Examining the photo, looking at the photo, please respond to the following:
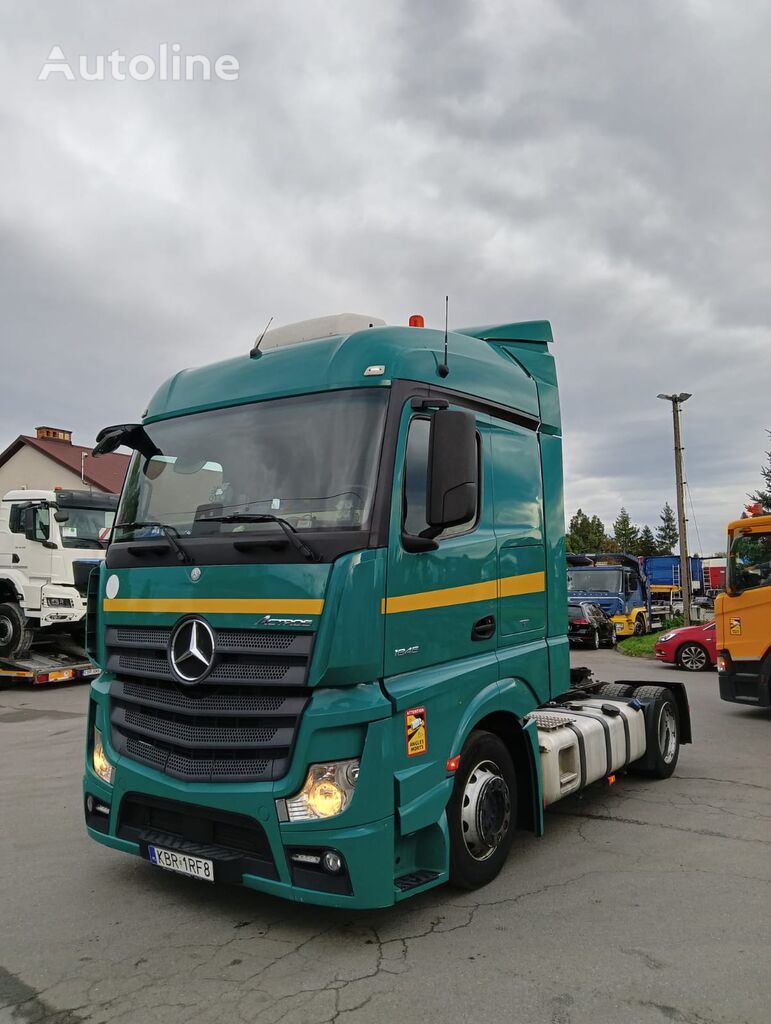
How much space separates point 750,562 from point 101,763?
25.6 feet

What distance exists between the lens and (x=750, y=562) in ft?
30.7

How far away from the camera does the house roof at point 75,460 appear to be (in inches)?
1423

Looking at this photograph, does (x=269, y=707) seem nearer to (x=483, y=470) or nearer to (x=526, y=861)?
(x=483, y=470)

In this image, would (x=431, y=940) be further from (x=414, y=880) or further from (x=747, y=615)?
(x=747, y=615)

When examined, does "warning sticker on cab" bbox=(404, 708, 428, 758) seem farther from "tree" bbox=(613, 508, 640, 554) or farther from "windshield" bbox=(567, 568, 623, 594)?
"tree" bbox=(613, 508, 640, 554)

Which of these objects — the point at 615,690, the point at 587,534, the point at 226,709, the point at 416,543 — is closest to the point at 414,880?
the point at 226,709

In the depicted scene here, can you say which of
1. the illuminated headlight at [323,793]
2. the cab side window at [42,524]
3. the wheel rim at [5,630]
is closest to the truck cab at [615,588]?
the cab side window at [42,524]

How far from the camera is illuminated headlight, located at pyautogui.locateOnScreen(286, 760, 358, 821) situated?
347 centimetres

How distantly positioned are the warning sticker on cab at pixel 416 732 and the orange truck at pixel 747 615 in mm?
6776

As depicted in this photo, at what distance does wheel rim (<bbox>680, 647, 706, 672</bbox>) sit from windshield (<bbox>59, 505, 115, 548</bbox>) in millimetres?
11636

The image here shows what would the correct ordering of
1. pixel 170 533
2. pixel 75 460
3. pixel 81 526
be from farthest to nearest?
pixel 75 460 < pixel 81 526 < pixel 170 533

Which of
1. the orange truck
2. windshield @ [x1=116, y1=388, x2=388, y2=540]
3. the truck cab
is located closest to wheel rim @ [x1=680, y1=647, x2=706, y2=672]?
the truck cab

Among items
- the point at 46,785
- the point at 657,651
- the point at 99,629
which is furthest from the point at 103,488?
the point at 99,629

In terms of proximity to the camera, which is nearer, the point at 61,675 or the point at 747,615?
the point at 747,615
